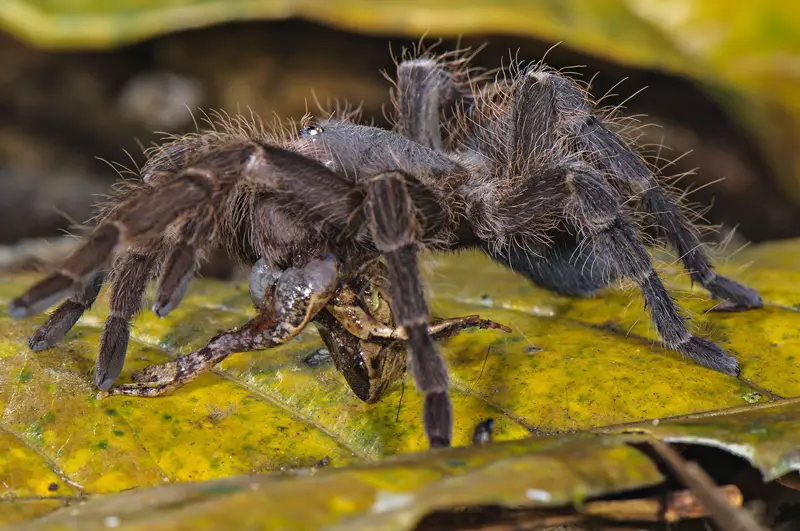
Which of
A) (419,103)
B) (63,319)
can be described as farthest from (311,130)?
(63,319)

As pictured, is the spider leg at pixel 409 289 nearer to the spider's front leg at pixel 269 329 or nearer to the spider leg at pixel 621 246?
the spider's front leg at pixel 269 329

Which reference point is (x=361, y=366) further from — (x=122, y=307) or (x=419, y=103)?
(x=419, y=103)

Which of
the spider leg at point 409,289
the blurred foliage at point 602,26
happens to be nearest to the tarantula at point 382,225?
the spider leg at point 409,289

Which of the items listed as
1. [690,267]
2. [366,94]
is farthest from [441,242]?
[366,94]

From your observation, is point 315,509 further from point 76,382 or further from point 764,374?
point 764,374

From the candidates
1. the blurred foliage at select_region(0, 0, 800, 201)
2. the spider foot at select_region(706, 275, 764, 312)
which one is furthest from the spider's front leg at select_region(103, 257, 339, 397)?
the blurred foliage at select_region(0, 0, 800, 201)

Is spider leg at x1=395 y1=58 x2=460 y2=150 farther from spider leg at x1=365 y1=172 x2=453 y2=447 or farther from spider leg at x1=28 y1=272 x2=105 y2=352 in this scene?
spider leg at x1=28 y1=272 x2=105 y2=352
